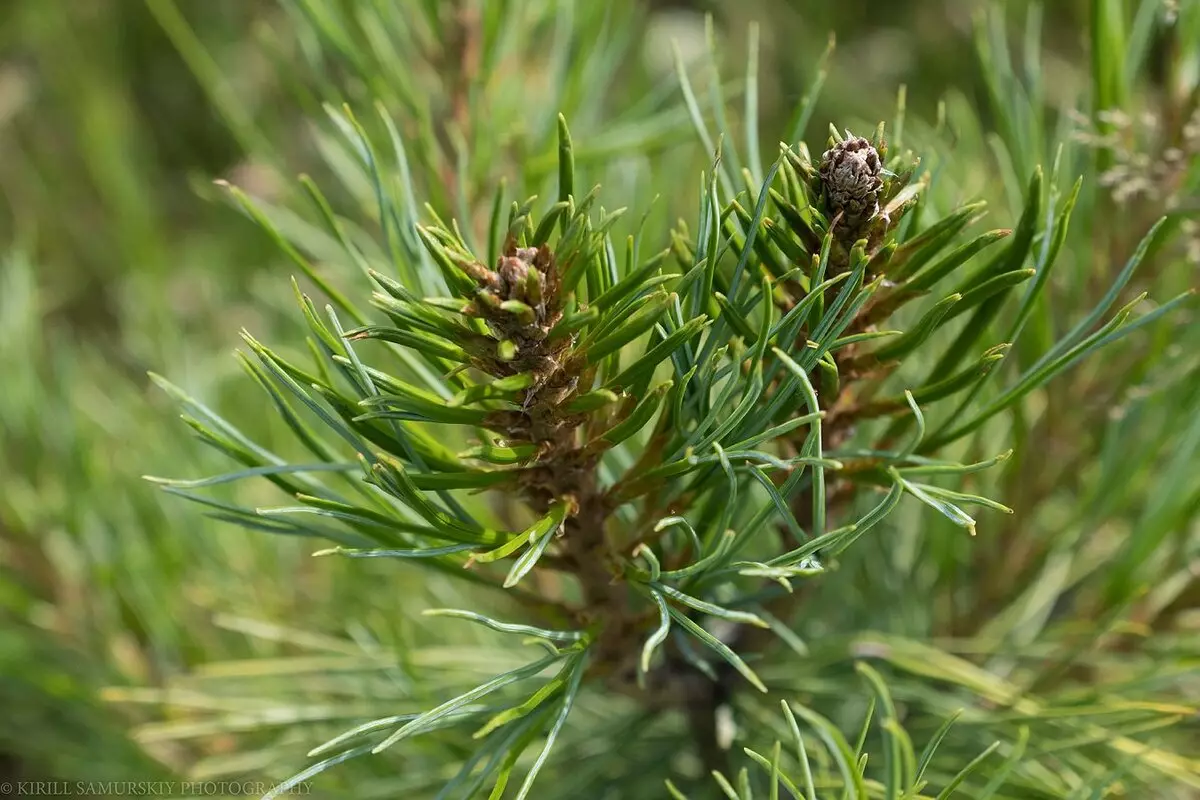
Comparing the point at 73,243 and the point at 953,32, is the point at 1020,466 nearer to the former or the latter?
the point at 953,32

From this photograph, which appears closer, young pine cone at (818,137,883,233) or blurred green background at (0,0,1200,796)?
young pine cone at (818,137,883,233)

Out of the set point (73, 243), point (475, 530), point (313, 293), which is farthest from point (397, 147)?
point (73, 243)

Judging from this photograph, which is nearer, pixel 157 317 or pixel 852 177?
pixel 852 177

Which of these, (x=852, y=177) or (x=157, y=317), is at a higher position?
(x=852, y=177)

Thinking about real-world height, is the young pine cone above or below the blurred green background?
above
